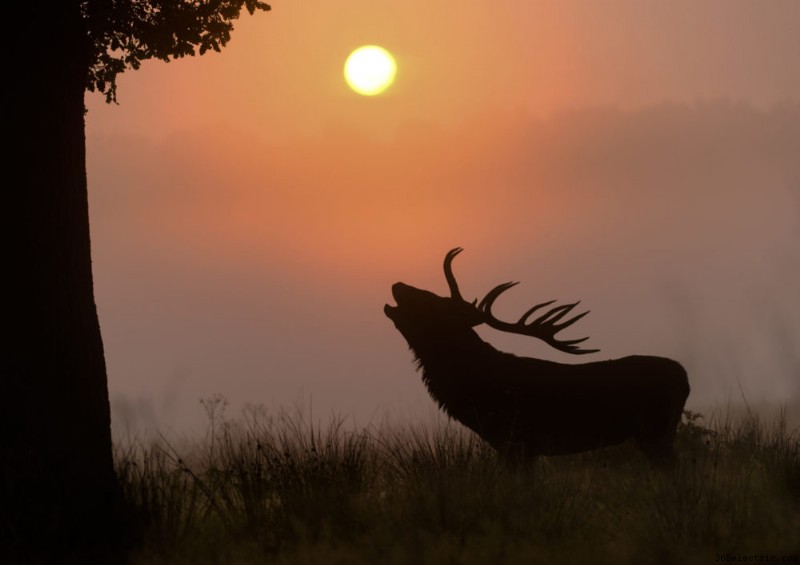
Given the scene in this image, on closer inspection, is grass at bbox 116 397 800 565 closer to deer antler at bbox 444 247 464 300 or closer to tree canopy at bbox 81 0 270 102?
deer antler at bbox 444 247 464 300

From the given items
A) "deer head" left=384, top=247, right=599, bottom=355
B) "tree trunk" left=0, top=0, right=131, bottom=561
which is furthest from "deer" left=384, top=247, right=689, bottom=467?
"tree trunk" left=0, top=0, right=131, bottom=561

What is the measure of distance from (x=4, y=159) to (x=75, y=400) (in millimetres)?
2087

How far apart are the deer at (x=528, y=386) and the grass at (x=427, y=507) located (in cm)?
41

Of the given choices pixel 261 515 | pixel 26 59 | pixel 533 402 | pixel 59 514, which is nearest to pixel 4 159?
pixel 26 59

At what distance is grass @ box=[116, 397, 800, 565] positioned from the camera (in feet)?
25.0

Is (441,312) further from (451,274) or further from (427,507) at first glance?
(427,507)

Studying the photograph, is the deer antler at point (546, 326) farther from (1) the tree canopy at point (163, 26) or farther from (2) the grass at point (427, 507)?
(1) the tree canopy at point (163, 26)

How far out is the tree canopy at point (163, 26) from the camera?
10578mm

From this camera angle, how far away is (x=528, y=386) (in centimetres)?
1024

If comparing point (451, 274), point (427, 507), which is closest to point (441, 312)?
point (451, 274)

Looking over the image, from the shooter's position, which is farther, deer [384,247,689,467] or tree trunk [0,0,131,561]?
deer [384,247,689,467]

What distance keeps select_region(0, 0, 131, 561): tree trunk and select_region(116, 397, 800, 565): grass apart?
56 cm

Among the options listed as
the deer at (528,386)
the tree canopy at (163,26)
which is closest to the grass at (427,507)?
the deer at (528,386)

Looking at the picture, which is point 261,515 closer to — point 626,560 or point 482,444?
point 482,444
